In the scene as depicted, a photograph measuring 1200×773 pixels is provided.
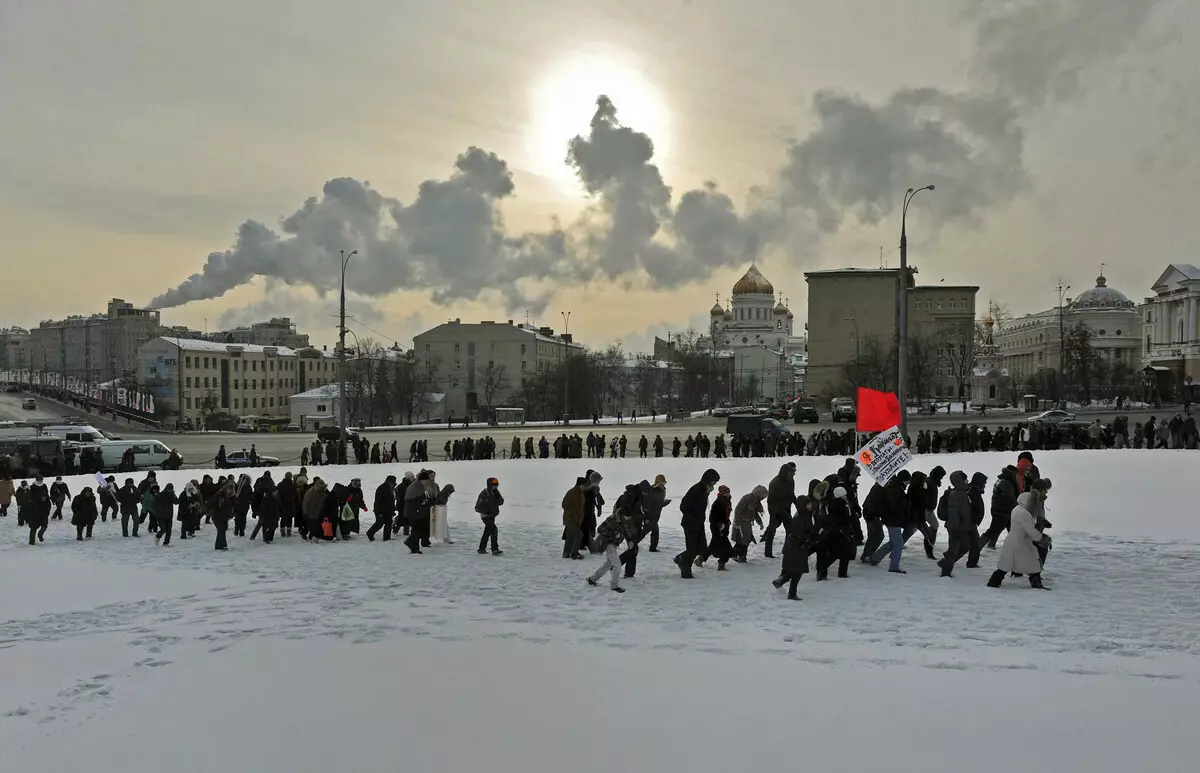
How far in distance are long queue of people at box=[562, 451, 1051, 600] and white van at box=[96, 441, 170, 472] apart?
100 feet

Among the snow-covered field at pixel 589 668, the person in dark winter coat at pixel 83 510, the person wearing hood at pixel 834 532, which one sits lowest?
the snow-covered field at pixel 589 668

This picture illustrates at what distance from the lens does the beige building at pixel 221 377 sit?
97.8 metres

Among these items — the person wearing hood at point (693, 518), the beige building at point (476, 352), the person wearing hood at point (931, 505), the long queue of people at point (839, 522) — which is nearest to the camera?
the long queue of people at point (839, 522)

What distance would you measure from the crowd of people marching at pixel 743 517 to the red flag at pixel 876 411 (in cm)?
242

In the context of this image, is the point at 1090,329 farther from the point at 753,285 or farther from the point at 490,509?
the point at 490,509

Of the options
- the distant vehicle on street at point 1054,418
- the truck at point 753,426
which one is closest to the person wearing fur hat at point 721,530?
the truck at point 753,426

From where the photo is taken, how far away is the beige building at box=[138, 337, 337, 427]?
321 ft

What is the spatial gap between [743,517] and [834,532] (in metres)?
1.84

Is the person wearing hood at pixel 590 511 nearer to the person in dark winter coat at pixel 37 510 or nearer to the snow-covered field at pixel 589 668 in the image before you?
the snow-covered field at pixel 589 668

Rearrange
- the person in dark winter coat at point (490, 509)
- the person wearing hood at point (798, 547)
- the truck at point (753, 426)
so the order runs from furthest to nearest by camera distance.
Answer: the truck at point (753, 426) < the person in dark winter coat at point (490, 509) < the person wearing hood at point (798, 547)

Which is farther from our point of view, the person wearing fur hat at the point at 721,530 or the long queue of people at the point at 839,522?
the person wearing fur hat at the point at 721,530

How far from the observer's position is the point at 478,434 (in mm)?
54906

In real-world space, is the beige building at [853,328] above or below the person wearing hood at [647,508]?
above

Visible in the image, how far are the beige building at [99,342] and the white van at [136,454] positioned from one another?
96779mm
